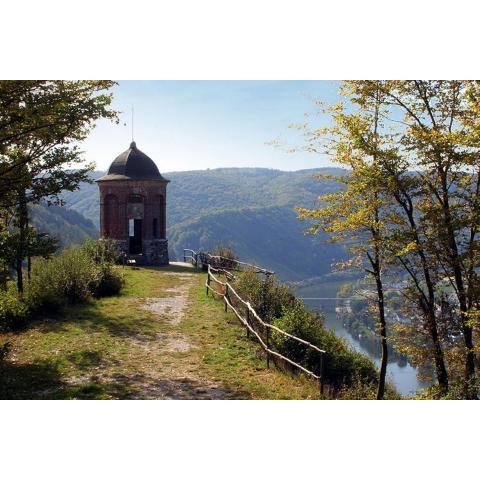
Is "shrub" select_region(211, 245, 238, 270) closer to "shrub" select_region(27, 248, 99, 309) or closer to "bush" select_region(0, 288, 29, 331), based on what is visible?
"shrub" select_region(27, 248, 99, 309)

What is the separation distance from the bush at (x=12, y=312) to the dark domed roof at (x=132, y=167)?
1668cm

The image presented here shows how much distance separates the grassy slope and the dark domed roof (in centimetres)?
1517

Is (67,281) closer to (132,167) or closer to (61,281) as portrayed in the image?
(61,281)

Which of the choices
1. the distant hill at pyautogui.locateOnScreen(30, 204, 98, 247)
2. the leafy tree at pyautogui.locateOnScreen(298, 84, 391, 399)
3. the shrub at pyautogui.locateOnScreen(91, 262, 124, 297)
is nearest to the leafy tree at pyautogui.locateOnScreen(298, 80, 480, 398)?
the leafy tree at pyautogui.locateOnScreen(298, 84, 391, 399)

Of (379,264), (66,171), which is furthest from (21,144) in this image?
(379,264)

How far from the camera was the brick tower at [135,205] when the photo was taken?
2966 cm

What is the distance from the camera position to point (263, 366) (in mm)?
11211

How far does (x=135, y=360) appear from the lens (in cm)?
1077

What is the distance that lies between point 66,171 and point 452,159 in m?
8.63

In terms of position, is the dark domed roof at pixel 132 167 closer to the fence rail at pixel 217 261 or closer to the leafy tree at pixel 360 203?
the fence rail at pixel 217 261

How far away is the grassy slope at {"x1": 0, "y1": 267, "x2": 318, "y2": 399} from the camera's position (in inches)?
353

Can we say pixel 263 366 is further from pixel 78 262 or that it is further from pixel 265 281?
pixel 78 262

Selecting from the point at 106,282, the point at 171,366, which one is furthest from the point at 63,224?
the point at 171,366

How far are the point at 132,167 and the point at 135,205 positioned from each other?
8.06 feet
